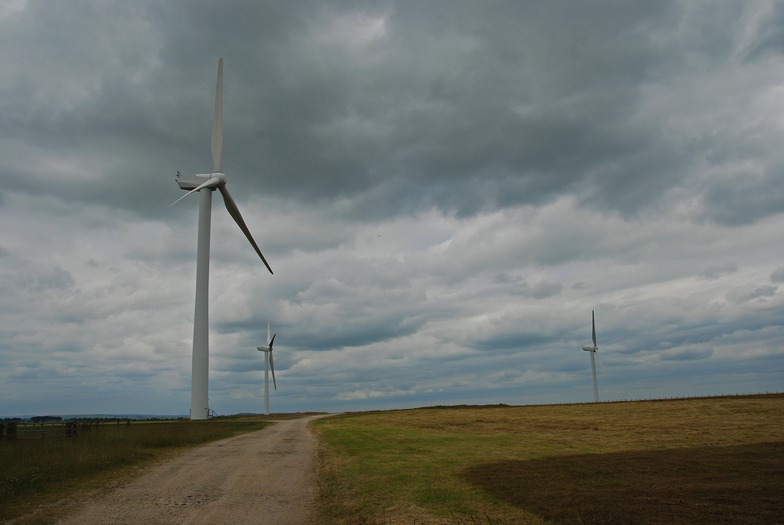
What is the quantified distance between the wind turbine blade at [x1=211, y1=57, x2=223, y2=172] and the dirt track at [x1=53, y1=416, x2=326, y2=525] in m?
50.9

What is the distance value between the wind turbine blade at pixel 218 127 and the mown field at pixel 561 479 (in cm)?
4836

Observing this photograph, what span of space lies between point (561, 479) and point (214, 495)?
10887mm

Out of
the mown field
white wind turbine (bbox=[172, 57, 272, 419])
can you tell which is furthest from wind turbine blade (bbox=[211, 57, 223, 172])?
the mown field

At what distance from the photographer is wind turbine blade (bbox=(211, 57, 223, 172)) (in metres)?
69.2

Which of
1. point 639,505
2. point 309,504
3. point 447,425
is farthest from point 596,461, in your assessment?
point 447,425

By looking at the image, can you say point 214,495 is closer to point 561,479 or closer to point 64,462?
point 64,462

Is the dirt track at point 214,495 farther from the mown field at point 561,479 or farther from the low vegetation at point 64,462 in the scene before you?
the low vegetation at point 64,462

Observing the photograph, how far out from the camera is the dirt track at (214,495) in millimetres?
14781

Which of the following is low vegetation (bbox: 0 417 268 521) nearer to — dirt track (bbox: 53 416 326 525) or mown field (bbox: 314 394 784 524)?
dirt track (bbox: 53 416 326 525)

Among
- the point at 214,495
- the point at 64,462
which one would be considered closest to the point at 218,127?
the point at 64,462

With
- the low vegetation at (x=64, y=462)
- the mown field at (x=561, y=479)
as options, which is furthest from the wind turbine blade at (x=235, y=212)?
the mown field at (x=561, y=479)

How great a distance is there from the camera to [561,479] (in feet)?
60.3

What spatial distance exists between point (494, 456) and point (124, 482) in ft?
50.7

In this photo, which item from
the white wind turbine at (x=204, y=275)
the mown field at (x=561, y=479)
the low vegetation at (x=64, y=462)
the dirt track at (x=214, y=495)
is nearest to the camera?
the mown field at (x=561, y=479)
